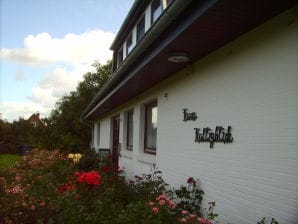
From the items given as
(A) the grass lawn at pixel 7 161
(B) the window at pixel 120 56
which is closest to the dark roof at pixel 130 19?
(B) the window at pixel 120 56

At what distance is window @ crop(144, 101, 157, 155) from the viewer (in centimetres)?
875

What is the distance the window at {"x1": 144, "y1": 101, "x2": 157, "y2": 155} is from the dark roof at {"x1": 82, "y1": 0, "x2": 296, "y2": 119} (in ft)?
6.29

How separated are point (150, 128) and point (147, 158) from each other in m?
0.85

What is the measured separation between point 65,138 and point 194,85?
64.4ft

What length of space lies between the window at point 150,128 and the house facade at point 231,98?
1.40 m

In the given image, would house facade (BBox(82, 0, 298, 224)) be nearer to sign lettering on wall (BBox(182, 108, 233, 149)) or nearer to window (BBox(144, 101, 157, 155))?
sign lettering on wall (BBox(182, 108, 233, 149))

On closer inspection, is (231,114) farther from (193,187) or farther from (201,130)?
(193,187)

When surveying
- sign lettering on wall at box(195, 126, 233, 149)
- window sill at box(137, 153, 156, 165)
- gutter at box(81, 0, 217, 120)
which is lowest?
window sill at box(137, 153, 156, 165)

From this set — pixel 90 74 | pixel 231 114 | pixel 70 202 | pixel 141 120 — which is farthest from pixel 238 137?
pixel 90 74

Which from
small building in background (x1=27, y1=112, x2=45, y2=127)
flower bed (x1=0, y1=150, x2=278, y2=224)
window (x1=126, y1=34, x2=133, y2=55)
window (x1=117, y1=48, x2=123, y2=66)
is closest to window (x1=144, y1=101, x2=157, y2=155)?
flower bed (x1=0, y1=150, x2=278, y2=224)

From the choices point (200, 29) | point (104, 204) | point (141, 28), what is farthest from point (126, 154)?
point (200, 29)

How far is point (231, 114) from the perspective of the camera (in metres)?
4.73

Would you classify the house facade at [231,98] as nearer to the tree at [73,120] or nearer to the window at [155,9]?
the window at [155,9]

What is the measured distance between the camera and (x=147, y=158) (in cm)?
860
